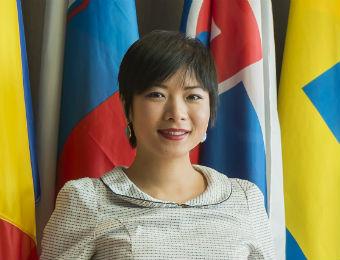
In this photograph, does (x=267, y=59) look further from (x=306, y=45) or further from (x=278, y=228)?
(x=278, y=228)

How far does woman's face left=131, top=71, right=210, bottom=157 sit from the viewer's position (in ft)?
2.92

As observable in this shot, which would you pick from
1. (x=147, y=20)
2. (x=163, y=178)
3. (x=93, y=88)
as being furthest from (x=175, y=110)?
(x=147, y=20)

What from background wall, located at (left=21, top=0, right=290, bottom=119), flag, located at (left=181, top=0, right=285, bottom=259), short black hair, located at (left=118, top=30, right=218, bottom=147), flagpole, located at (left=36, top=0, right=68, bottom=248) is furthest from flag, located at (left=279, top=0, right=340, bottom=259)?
flagpole, located at (left=36, top=0, right=68, bottom=248)

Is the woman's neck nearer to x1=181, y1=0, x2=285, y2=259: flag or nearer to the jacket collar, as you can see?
the jacket collar

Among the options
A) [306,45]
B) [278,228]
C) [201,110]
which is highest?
[306,45]

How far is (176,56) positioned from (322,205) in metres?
0.47

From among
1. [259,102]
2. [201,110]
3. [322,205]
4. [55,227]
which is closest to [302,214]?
[322,205]

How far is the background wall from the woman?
0.38m

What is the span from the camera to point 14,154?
3.25 ft

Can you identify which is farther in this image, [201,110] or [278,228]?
[278,228]

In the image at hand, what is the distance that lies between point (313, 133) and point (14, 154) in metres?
0.58

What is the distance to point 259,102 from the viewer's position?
1128 millimetres

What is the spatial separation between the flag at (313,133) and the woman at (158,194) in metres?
0.25

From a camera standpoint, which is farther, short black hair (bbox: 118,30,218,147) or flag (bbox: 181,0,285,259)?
flag (bbox: 181,0,285,259)
